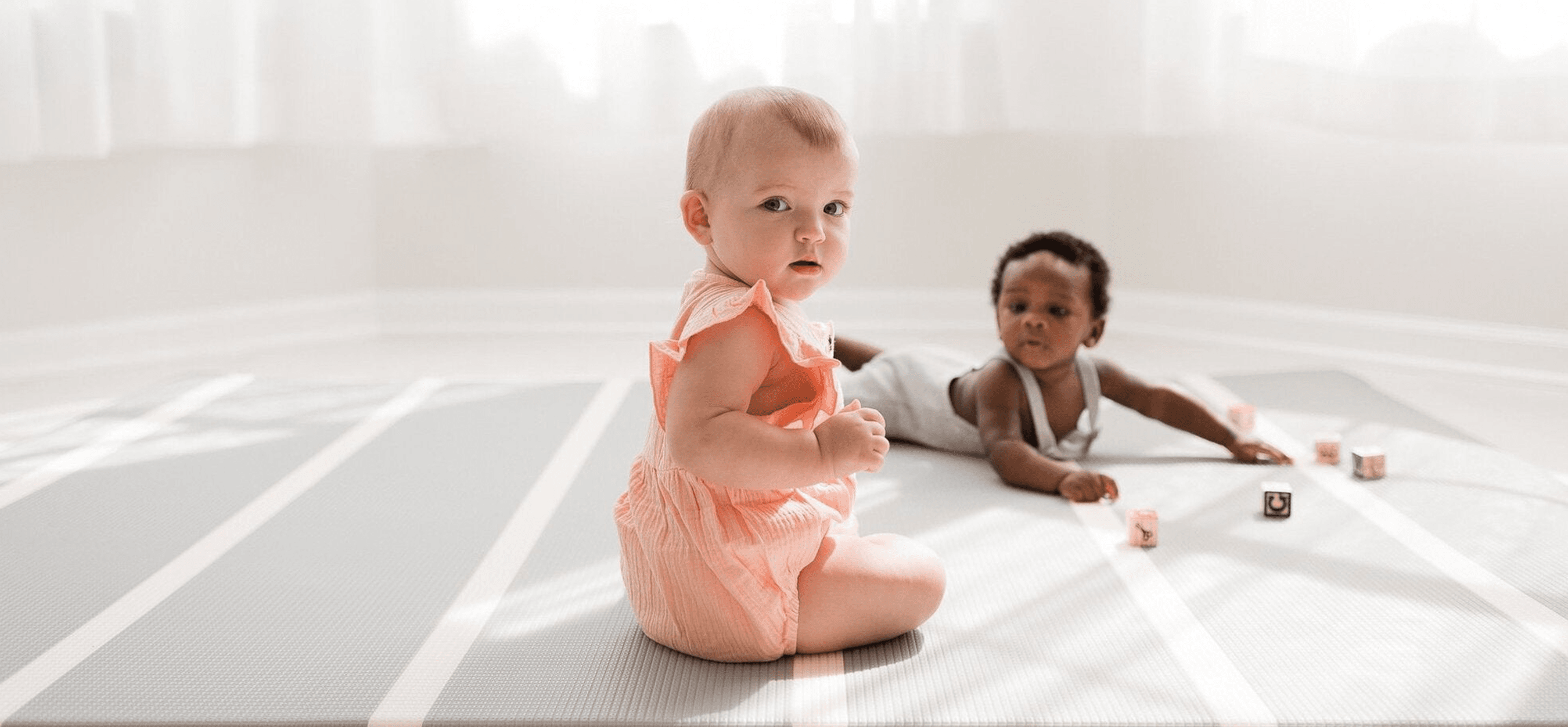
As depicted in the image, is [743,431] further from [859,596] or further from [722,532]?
[859,596]

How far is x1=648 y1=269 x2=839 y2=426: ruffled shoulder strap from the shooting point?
45.9 inches

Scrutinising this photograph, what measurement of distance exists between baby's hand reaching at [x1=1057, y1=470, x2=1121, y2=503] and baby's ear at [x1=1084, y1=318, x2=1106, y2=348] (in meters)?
0.28

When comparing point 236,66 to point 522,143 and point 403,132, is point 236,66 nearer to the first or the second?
point 403,132

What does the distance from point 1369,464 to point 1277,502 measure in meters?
0.22

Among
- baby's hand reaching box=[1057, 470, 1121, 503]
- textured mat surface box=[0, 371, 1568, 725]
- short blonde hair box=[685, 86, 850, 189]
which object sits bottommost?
textured mat surface box=[0, 371, 1568, 725]

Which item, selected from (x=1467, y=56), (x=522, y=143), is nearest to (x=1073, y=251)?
(x=1467, y=56)

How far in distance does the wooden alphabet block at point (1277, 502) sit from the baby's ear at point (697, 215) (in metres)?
0.78

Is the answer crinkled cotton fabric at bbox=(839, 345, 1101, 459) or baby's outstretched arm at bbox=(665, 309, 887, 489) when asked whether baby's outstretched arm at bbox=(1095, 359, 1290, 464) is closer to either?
crinkled cotton fabric at bbox=(839, 345, 1101, 459)

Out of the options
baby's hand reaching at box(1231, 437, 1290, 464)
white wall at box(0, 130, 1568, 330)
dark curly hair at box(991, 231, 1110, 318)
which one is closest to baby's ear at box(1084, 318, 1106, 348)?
dark curly hair at box(991, 231, 1110, 318)

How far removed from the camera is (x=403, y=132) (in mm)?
2932

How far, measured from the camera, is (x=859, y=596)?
1252 mm

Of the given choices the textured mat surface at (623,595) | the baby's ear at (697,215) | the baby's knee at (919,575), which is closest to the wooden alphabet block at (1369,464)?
the textured mat surface at (623,595)

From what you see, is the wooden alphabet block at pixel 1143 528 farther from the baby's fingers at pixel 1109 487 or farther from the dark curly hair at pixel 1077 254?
the dark curly hair at pixel 1077 254

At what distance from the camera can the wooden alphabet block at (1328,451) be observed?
1878 mm
